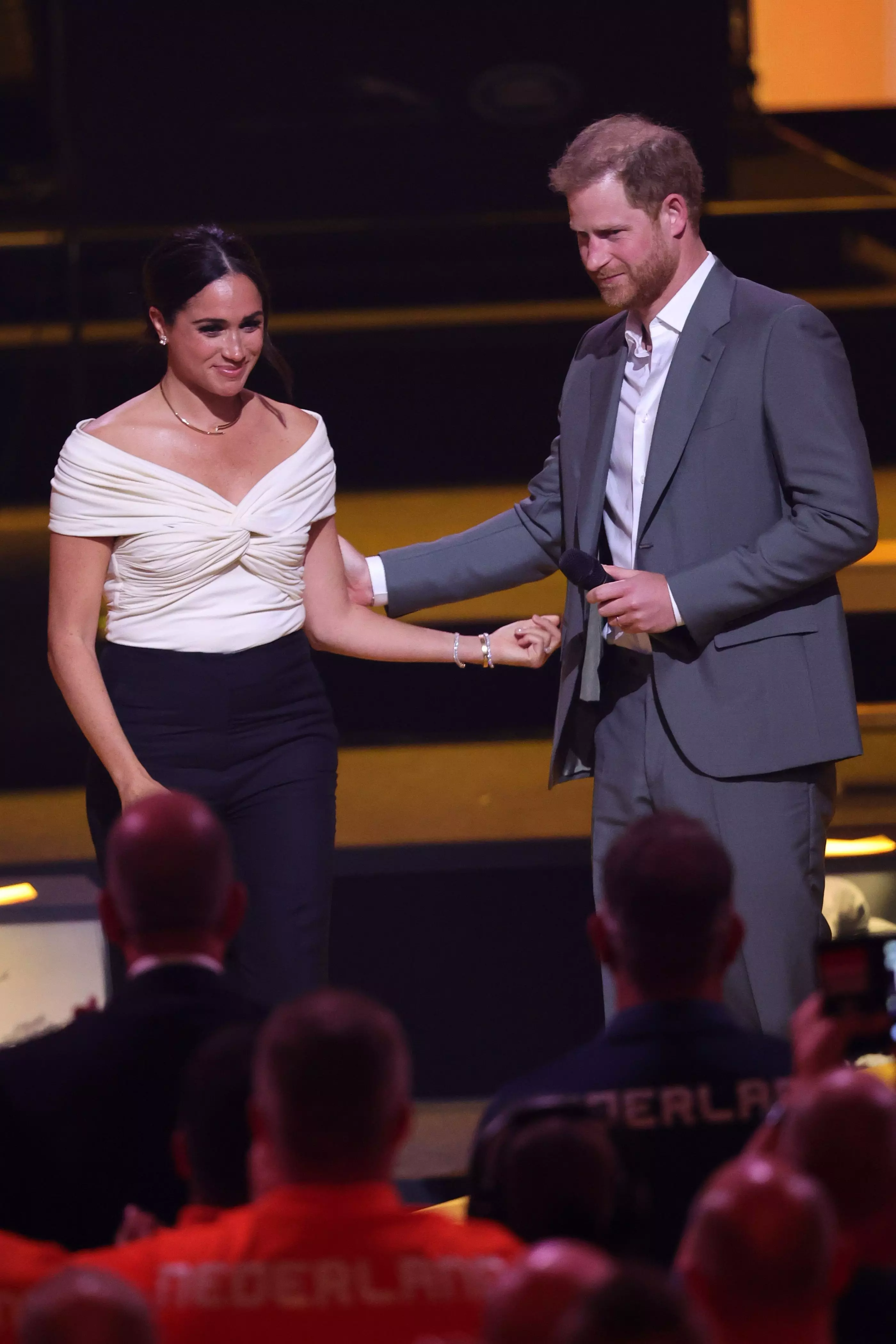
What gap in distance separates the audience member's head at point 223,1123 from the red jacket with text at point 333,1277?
6.5 inches

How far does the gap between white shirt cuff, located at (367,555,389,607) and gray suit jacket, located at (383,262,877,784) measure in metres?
0.42

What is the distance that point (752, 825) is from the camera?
2.57m

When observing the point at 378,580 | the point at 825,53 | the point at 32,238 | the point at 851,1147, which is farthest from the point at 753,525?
the point at 32,238

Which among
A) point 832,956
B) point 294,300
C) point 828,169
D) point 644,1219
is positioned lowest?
point 644,1219

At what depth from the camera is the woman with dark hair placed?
8.36 feet

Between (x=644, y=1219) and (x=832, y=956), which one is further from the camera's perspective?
(x=832, y=956)

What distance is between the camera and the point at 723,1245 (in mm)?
952

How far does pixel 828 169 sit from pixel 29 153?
2.53m

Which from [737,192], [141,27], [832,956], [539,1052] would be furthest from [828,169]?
[832,956]

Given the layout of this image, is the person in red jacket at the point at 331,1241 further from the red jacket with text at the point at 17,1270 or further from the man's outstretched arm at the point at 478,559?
the man's outstretched arm at the point at 478,559

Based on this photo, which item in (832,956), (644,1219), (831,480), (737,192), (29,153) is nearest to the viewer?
(644,1219)

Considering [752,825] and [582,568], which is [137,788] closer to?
[582,568]

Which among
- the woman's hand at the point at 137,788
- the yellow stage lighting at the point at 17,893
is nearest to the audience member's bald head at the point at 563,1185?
the woman's hand at the point at 137,788

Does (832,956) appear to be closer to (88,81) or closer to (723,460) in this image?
(723,460)
